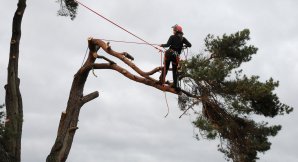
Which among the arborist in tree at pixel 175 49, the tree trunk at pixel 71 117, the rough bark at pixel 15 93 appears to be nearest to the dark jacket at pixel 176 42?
the arborist in tree at pixel 175 49

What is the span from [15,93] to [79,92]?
1.74 meters

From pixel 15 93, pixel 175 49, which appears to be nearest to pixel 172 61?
pixel 175 49

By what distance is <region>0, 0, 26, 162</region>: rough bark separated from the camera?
14219mm

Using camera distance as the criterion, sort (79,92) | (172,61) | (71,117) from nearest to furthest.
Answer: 1. (172,61)
2. (71,117)
3. (79,92)

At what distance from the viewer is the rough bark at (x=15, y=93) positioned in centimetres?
1422

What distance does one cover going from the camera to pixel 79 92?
1508cm

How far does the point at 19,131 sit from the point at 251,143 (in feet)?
20.0

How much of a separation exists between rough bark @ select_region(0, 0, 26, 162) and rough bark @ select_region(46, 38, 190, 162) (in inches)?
38.0

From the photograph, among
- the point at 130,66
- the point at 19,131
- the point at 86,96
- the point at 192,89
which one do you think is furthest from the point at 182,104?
the point at 19,131

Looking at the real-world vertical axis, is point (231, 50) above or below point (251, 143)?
above

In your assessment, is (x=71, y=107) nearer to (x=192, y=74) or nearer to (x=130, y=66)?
(x=130, y=66)

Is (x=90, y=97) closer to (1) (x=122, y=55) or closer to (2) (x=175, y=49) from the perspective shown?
(1) (x=122, y=55)

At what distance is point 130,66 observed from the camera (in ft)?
44.9

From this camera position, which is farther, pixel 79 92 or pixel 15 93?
pixel 79 92
